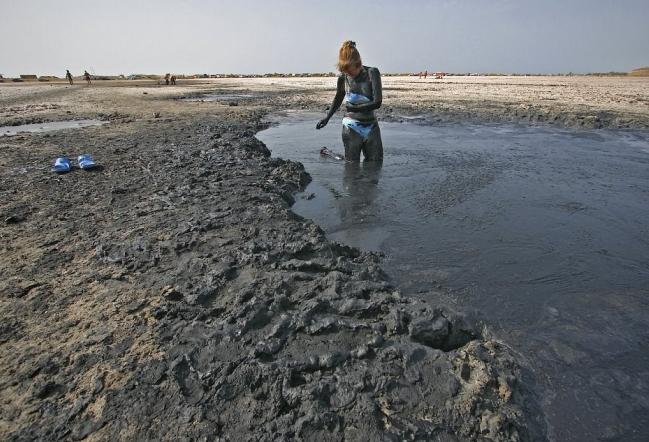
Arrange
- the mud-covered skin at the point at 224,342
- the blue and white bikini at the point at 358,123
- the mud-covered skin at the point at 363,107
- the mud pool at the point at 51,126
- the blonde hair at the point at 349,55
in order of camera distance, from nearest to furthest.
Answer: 1. the mud-covered skin at the point at 224,342
2. the blonde hair at the point at 349,55
3. the mud-covered skin at the point at 363,107
4. the blue and white bikini at the point at 358,123
5. the mud pool at the point at 51,126

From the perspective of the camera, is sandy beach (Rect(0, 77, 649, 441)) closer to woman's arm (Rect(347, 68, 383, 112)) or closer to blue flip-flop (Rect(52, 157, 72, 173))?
blue flip-flop (Rect(52, 157, 72, 173))

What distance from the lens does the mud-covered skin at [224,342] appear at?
174 cm

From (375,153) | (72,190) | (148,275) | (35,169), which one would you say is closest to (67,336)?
(148,275)

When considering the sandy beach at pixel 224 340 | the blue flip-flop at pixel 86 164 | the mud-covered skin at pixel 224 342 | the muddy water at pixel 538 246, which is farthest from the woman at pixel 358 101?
the blue flip-flop at pixel 86 164

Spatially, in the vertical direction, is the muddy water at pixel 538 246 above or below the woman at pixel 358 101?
below

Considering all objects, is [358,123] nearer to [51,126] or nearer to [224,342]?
[224,342]

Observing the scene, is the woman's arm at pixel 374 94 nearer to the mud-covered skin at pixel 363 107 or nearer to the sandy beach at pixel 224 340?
the mud-covered skin at pixel 363 107

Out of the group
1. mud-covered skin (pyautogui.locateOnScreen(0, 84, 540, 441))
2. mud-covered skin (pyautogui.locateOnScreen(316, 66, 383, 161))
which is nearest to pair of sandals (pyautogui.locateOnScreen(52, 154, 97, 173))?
mud-covered skin (pyautogui.locateOnScreen(0, 84, 540, 441))

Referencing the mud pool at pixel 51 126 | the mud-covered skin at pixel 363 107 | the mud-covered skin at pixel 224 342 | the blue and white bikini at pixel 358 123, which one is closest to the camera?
the mud-covered skin at pixel 224 342

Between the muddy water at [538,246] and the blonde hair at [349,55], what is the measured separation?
5.73 feet

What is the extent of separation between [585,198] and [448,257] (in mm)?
3015

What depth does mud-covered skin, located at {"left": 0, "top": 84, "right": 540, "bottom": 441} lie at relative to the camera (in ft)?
5.70

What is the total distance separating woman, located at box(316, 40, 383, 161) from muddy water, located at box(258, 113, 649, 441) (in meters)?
0.35

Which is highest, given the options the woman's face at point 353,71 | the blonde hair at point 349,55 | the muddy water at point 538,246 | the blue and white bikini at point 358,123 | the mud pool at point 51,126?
the blonde hair at point 349,55
